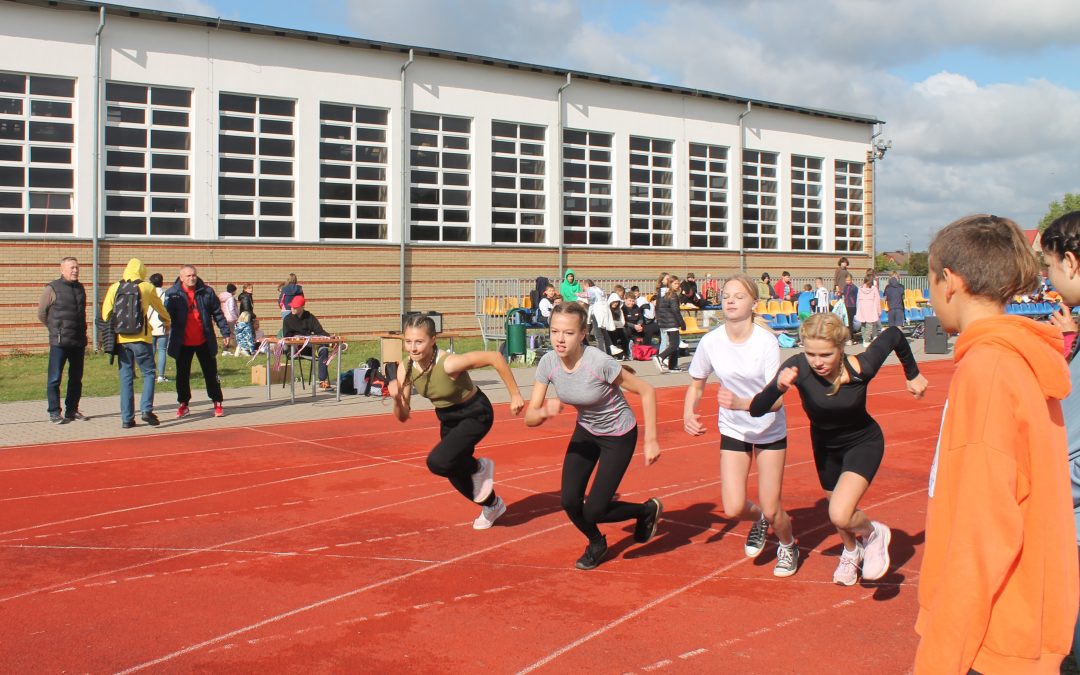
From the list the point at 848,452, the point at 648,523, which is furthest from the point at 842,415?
the point at 648,523

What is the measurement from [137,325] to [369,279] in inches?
611

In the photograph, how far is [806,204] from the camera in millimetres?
38969

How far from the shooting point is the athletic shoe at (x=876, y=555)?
5645mm

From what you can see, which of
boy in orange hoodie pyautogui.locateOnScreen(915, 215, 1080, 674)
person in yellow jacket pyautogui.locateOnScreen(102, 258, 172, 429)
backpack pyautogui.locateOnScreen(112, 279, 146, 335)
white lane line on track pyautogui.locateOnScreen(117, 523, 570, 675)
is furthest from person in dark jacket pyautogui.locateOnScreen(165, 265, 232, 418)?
boy in orange hoodie pyautogui.locateOnScreen(915, 215, 1080, 674)

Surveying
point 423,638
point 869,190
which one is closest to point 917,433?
point 423,638

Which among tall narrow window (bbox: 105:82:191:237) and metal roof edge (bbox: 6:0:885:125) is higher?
metal roof edge (bbox: 6:0:885:125)

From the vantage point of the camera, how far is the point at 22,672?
466cm

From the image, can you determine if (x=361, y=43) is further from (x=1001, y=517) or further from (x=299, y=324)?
(x=1001, y=517)

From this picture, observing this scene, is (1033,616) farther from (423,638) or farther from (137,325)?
(137,325)

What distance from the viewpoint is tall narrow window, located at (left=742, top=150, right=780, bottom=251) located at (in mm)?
36875

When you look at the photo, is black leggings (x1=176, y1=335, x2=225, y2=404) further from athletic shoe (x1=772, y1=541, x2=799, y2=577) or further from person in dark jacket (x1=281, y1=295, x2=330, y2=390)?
athletic shoe (x1=772, y1=541, x2=799, y2=577)

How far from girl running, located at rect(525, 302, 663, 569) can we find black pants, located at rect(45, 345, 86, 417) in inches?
345

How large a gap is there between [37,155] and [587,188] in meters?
16.2

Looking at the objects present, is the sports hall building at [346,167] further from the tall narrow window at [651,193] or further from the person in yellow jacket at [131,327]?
the person in yellow jacket at [131,327]
